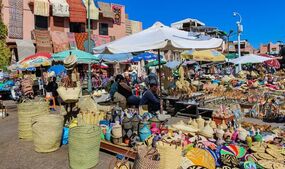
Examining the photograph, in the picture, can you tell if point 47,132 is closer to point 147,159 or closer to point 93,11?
point 147,159

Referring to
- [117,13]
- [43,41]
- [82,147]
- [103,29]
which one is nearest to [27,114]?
[82,147]

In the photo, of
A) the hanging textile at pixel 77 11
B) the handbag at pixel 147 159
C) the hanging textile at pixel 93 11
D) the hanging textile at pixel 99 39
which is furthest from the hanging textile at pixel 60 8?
the handbag at pixel 147 159

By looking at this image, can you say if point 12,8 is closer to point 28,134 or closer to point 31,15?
point 31,15

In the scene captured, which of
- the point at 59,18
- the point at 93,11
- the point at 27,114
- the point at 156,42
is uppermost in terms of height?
the point at 93,11

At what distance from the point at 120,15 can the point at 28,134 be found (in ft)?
76.4

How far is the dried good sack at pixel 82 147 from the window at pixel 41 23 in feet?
65.7

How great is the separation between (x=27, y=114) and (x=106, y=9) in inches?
862

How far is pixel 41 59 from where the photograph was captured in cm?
1117

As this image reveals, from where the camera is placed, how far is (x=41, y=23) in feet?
73.6

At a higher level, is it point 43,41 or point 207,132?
point 43,41

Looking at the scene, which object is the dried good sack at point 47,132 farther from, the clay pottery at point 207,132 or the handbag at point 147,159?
the clay pottery at point 207,132

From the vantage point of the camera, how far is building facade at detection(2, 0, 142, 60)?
20.4m

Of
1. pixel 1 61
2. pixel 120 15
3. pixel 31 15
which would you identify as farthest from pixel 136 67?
pixel 1 61

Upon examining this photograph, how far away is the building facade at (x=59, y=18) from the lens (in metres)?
20.4
